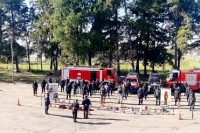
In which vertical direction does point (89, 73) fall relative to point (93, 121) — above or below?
above

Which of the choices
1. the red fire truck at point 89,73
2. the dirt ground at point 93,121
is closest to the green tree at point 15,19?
the red fire truck at point 89,73

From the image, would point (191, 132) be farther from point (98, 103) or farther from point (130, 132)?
point (98, 103)

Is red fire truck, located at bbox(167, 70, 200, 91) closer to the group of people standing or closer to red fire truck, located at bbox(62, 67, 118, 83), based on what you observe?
the group of people standing

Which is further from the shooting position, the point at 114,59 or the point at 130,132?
the point at 114,59

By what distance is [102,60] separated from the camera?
2940 inches

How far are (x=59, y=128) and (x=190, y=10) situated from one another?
44396 millimetres

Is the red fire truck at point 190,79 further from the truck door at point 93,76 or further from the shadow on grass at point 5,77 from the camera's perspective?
the shadow on grass at point 5,77

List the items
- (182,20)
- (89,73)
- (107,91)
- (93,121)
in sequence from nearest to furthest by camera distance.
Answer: (93,121) → (107,91) → (89,73) → (182,20)

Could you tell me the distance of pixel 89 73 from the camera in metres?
53.4

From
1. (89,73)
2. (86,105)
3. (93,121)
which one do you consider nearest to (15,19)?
(89,73)

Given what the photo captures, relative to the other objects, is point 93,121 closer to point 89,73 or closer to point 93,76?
point 93,76

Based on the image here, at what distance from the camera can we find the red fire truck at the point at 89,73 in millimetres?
52750

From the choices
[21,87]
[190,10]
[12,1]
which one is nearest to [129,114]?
[21,87]

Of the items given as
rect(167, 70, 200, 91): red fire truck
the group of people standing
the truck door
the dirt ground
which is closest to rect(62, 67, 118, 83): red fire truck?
the truck door
